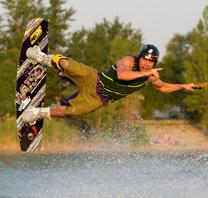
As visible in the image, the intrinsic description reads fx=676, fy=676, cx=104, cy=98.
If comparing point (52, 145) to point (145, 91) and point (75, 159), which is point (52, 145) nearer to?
point (75, 159)

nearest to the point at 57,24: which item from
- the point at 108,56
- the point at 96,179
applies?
the point at 108,56

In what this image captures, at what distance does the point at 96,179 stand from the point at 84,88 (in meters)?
6.97

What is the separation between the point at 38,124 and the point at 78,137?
17.5m

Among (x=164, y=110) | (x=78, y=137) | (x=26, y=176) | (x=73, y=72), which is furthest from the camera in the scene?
(x=164, y=110)

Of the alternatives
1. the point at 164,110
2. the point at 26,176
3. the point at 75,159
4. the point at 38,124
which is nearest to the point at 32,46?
the point at 38,124

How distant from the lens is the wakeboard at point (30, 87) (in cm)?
1048

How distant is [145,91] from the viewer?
32094 mm

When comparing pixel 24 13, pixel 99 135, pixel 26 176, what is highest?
pixel 24 13

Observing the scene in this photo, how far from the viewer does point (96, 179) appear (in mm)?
16203

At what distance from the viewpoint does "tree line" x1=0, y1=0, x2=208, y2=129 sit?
2806cm

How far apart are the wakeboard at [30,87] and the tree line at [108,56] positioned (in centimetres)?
1618

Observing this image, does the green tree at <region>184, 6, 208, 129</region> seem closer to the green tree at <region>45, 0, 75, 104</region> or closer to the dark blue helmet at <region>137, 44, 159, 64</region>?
the green tree at <region>45, 0, 75, 104</region>

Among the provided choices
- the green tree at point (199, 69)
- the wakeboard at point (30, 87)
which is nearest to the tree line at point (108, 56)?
the green tree at point (199, 69)

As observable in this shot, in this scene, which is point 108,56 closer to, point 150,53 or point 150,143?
point 150,143
